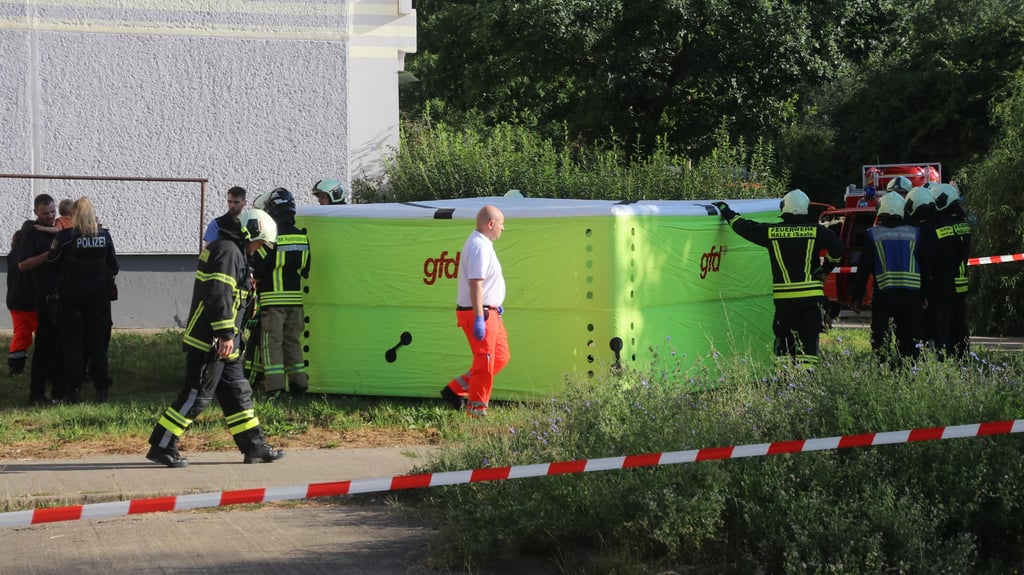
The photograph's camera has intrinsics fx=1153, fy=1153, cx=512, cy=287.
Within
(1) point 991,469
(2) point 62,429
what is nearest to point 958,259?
(1) point 991,469

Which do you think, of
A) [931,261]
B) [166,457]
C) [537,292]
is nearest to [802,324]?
[931,261]

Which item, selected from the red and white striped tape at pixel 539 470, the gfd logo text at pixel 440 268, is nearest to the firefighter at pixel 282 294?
the gfd logo text at pixel 440 268

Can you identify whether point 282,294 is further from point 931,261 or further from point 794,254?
point 931,261

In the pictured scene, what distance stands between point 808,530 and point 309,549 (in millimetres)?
2419

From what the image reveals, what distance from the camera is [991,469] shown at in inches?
203

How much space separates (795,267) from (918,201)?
6.11ft

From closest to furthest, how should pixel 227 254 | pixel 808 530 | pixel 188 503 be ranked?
pixel 188 503 → pixel 808 530 → pixel 227 254

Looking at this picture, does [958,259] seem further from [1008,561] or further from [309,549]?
[309,549]

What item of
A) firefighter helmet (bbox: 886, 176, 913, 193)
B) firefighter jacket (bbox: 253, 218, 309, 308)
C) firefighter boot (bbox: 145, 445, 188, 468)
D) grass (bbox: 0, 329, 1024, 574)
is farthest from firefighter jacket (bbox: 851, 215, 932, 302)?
firefighter boot (bbox: 145, 445, 188, 468)

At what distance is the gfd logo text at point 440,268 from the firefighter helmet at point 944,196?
444cm

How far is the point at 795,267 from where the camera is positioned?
9219 millimetres

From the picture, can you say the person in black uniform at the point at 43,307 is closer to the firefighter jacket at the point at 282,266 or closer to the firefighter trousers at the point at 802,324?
the firefighter jacket at the point at 282,266

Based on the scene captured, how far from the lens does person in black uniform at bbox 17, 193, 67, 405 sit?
33.4 ft

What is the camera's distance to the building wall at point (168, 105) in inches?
617
